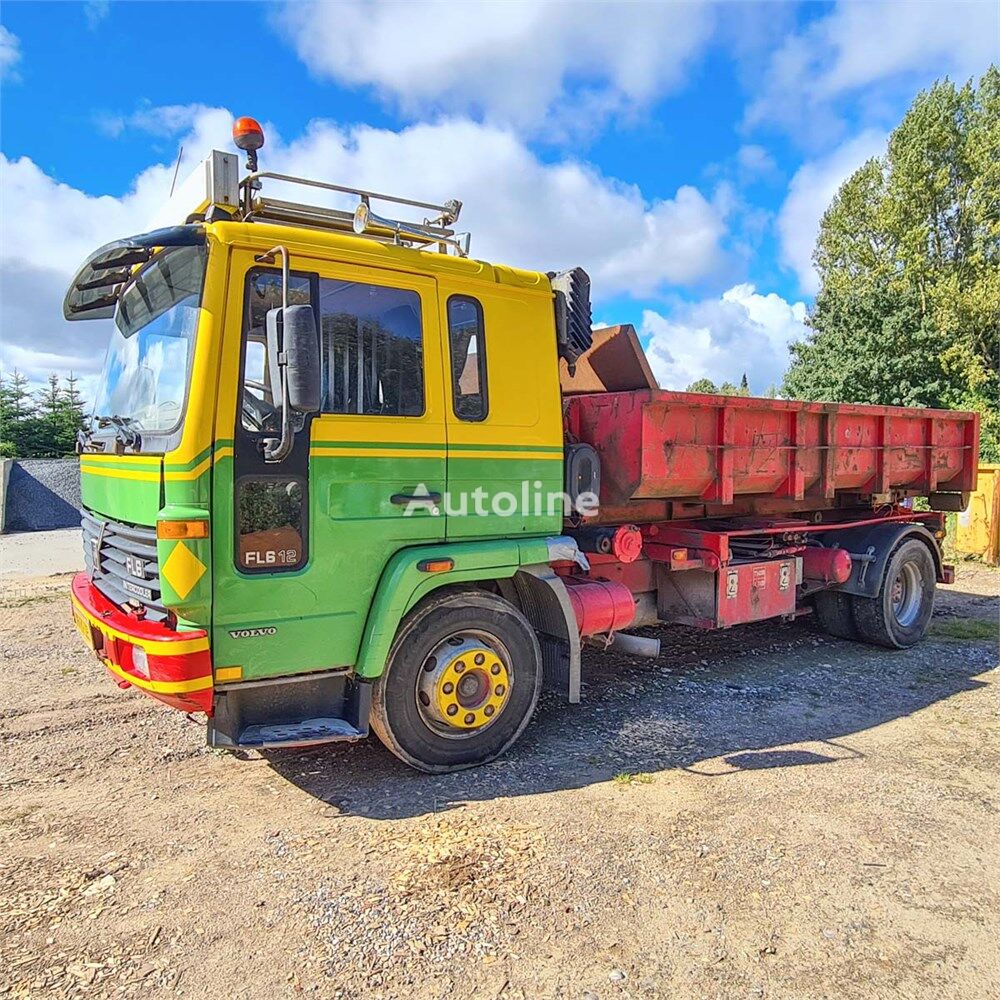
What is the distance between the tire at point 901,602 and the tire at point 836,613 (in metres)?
0.09

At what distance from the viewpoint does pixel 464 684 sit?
166 inches

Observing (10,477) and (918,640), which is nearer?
(918,640)

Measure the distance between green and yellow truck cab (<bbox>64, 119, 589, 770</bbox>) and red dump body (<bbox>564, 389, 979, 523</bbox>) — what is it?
519mm

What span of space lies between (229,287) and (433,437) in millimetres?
1230

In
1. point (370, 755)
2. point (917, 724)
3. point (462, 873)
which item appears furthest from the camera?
point (917, 724)

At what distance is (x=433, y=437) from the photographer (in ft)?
13.3

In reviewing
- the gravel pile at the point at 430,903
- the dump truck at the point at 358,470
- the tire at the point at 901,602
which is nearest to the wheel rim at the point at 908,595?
the tire at the point at 901,602

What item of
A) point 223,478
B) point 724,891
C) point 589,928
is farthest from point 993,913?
point 223,478

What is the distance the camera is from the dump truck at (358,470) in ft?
11.4

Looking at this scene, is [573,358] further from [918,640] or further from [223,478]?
[918,640]

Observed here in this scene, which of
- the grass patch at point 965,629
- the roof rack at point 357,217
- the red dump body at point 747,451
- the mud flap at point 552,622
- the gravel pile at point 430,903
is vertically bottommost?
the gravel pile at point 430,903

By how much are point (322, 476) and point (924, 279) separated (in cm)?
2772

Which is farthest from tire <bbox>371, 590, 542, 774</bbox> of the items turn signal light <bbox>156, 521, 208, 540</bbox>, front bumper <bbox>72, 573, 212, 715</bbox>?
turn signal light <bbox>156, 521, 208, 540</bbox>

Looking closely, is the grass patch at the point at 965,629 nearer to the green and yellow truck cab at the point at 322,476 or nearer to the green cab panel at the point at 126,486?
the green and yellow truck cab at the point at 322,476
